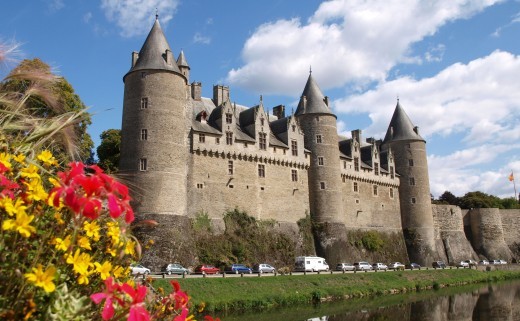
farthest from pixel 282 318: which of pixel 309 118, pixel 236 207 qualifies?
pixel 309 118

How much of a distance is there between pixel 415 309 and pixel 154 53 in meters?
25.1

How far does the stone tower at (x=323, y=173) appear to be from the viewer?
4384cm

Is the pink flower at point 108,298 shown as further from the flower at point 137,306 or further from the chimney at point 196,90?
the chimney at point 196,90

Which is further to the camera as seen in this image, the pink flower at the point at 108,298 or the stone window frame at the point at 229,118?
the stone window frame at the point at 229,118

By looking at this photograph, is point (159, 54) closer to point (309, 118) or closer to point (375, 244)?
point (309, 118)

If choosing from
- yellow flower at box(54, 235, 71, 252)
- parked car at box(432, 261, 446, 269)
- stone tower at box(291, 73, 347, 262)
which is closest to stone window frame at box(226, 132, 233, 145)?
stone tower at box(291, 73, 347, 262)

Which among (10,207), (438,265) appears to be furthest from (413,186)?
(10,207)

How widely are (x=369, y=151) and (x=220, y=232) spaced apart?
26.4 metres

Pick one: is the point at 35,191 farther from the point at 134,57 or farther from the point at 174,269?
the point at 134,57

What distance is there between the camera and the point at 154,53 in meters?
36.2

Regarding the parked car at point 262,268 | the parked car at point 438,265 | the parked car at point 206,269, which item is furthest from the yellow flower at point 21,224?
the parked car at point 438,265

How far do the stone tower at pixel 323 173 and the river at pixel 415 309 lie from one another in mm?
9439

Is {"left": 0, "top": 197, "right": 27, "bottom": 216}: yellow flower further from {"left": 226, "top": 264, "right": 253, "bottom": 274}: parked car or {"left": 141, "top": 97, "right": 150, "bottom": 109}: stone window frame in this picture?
{"left": 141, "top": 97, "right": 150, "bottom": 109}: stone window frame

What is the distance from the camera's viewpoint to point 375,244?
4931 cm
